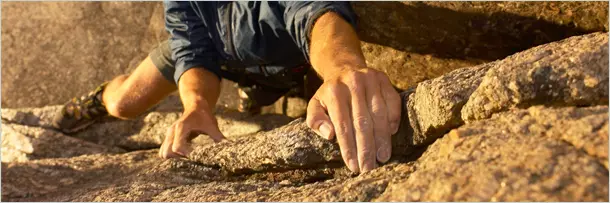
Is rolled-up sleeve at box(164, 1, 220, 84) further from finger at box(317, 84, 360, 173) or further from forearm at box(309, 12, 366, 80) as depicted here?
finger at box(317, 84, 360, 173)

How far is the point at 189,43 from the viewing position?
2.94 meters

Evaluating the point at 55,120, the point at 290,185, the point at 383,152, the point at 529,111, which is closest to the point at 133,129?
the point at 55,120

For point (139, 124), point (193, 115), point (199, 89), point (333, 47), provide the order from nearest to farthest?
1. point (333, 47)
2. point (193, 115)
3. point (199, 89)
4. point (139, 124)

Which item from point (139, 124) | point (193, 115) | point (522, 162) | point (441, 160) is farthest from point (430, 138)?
point (139, 124)

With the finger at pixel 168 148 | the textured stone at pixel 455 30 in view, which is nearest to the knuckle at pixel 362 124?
the finger at pixel 168 148

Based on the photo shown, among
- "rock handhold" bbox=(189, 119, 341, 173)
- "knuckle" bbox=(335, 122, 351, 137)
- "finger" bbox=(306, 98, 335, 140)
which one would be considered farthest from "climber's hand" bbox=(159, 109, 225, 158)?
"knuckle" bbox=(335, 122, 351, 137)

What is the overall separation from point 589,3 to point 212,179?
58.1 inches

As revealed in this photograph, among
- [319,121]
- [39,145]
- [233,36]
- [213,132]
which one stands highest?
[319,121]

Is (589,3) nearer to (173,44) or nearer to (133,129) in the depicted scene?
(173,44)

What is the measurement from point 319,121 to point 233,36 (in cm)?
118

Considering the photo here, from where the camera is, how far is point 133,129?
367 cm

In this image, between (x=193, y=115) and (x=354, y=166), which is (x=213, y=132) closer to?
(x=193, y=115)

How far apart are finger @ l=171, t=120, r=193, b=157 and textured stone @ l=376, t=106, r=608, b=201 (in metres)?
1.21

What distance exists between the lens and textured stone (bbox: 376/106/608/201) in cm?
110
